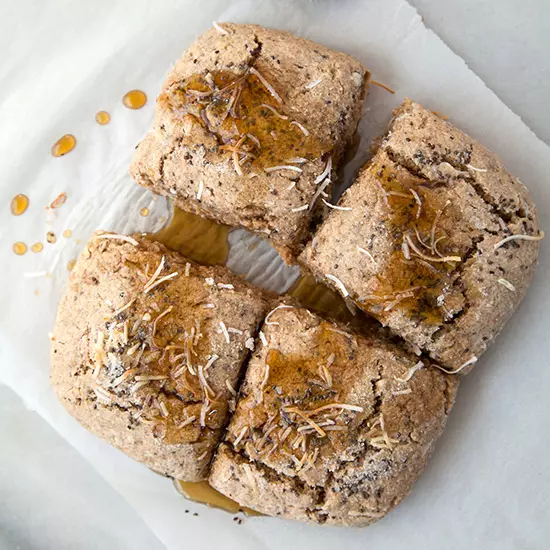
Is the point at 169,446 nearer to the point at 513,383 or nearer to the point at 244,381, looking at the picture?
the point at 244,381

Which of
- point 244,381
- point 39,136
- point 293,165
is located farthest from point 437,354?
point 39,136

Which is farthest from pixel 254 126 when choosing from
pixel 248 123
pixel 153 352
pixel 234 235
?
pixel 153 352

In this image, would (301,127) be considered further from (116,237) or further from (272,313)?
(116,237)

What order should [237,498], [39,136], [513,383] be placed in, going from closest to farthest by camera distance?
[237,498], [513,383], [39,136]

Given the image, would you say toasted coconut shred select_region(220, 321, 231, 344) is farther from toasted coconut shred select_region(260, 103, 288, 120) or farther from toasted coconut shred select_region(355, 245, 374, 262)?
toasted coconut shred select_region(260, 103, 288, 120)

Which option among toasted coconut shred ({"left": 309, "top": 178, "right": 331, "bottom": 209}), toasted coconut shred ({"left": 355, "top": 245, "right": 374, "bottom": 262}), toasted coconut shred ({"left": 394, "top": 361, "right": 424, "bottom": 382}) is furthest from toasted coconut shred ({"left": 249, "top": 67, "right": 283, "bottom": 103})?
toasted coconut shred ({"left": 394, "top": 361, "right": 424, "bottom": 382})

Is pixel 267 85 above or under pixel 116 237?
above
